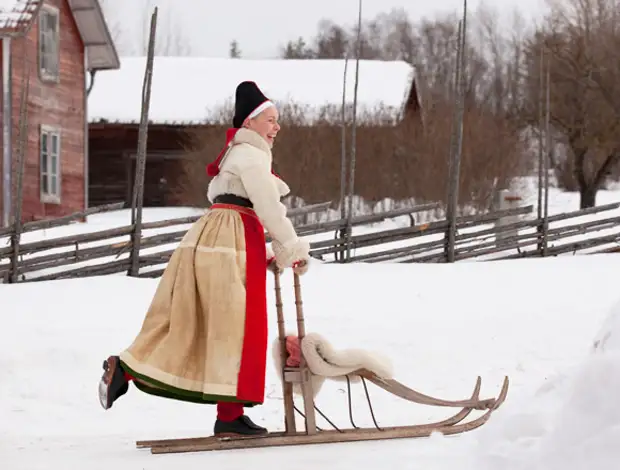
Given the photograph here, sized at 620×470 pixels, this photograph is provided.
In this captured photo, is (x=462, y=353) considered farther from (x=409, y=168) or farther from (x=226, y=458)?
(x=409, y=168)

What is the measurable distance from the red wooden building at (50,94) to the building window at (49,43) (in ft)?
0.05

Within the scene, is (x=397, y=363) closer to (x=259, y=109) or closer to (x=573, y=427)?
(x=259, y=109)

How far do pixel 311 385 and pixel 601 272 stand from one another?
23.8ft

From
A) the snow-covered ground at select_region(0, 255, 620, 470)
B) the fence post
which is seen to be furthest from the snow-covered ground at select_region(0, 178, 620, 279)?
the snow-covered ground at select_region(0, 255, 620, 470)

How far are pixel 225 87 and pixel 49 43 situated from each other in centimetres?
878

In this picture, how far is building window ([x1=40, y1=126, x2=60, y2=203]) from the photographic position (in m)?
18.1

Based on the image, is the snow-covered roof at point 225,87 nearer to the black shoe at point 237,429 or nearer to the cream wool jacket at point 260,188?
the cream wool jacket at point 260,188

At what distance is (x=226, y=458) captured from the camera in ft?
15.5

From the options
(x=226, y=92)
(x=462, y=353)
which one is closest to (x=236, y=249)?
(x=462, y=353)

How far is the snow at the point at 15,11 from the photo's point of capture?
16.3 m

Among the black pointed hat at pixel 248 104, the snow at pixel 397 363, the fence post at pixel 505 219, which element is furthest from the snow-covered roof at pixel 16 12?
the black pointed hat at pixel 248 104

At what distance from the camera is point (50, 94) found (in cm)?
1831

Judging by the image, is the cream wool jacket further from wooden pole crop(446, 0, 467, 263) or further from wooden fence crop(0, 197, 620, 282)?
wooden pole crop(446, 0, 467, 263)

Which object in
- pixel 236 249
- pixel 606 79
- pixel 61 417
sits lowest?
pixel 61 417
